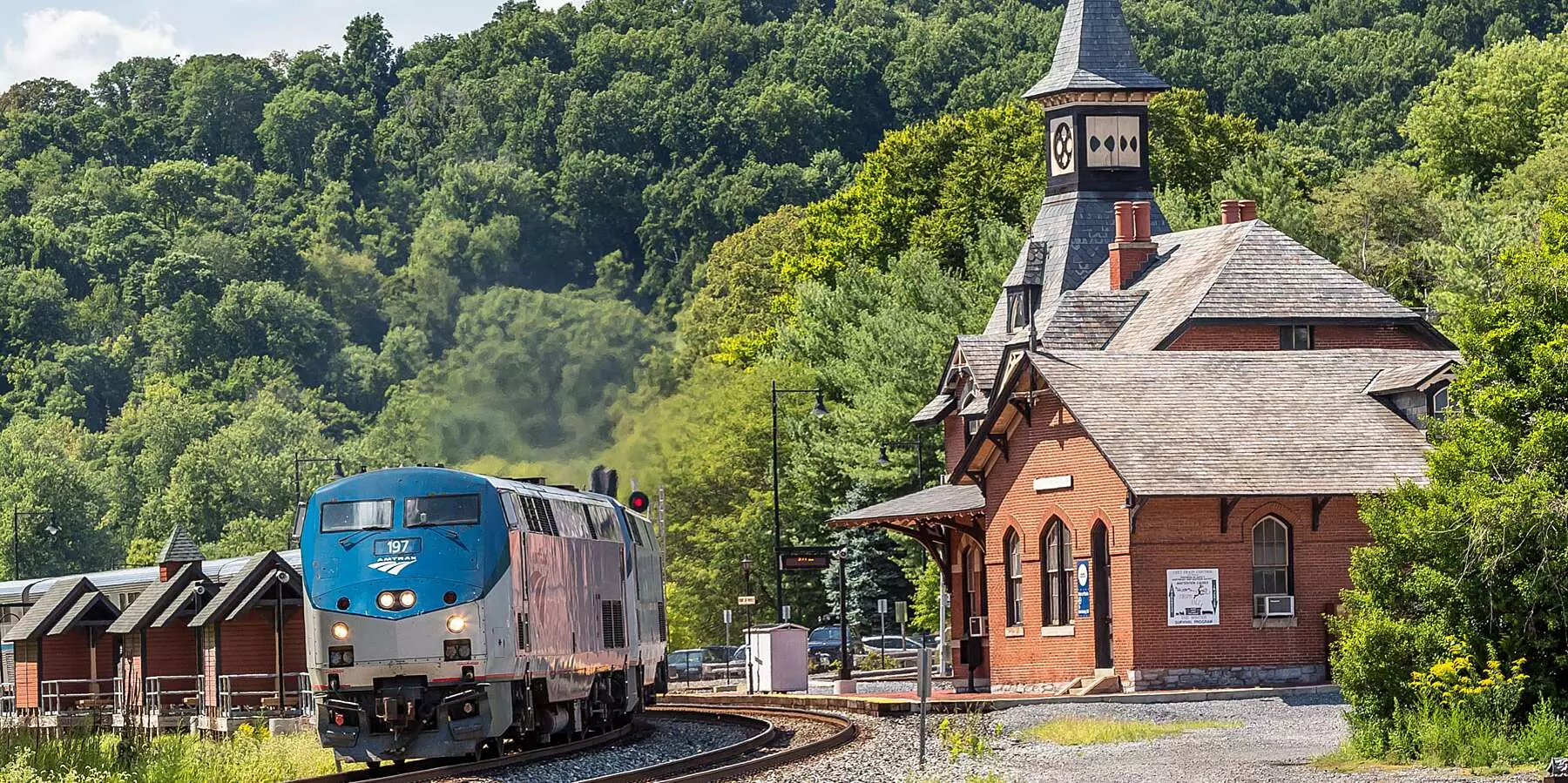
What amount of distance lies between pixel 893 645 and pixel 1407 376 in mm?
39103

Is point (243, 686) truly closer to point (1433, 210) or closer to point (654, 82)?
point (1433, 210)

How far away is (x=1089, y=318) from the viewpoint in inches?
2159

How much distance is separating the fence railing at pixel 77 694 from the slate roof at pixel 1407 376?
37596 mm

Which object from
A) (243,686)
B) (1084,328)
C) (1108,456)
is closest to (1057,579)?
(1108,456)

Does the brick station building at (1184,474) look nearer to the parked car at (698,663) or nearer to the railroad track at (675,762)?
the railroad track at (675,762)

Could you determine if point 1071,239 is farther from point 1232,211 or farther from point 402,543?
point 402,543

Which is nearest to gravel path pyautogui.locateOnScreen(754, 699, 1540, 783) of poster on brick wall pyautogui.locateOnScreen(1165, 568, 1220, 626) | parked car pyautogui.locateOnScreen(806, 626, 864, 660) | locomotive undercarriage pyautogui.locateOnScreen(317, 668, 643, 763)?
locomotive undercarriage pyautogui.locateOnScreen(317, 668, 643, 763)

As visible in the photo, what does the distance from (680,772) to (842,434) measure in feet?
153

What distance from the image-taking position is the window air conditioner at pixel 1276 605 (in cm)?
4222

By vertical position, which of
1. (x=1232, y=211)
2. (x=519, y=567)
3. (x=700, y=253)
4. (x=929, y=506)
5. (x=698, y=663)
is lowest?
(x=698, y=663)

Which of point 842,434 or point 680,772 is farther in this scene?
point 842,434

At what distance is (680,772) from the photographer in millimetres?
28656

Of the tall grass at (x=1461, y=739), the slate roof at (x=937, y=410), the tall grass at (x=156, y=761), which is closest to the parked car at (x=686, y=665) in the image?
the slate roof at (x=937, y=410)

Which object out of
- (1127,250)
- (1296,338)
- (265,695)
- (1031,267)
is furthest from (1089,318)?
(265,695)
